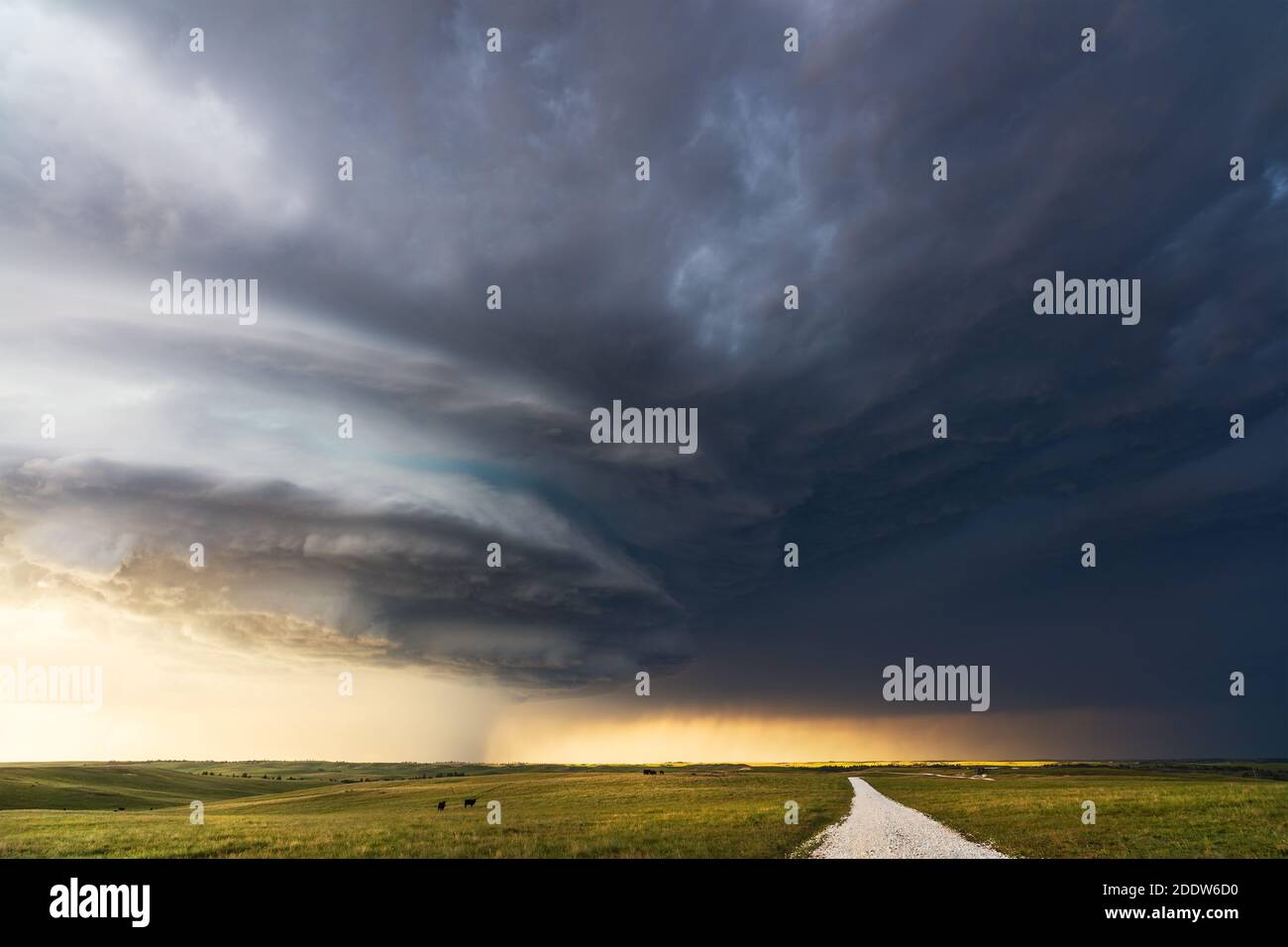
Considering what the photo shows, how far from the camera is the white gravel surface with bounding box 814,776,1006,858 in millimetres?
27750

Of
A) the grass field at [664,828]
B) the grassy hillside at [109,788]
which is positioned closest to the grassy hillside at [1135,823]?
the grass field at [664,828]

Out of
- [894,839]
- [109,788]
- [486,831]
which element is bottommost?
[109,788]

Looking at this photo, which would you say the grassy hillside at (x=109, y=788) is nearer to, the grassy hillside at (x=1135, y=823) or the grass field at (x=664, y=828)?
the grass field at (x=664, y=828)

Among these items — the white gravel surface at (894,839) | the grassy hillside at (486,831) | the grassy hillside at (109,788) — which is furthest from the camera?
the grassy hillside at (109,788)

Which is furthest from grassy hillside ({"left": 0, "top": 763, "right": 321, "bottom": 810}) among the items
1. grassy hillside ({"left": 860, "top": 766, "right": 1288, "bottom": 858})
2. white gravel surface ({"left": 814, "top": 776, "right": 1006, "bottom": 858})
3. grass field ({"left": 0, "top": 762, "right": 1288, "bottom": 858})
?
grassy hillside ({"left": 860, "top": 766, "right": 1288, "bottom": 858})

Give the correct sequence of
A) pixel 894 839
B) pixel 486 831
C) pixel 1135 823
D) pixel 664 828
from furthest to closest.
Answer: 1. pixel 486 831
2. pixel 664 828
3. pixel 1135 823
4. pixel 894 839

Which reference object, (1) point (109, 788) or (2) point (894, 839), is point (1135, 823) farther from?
(1) point (109, 788)

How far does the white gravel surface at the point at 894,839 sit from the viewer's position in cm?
2775

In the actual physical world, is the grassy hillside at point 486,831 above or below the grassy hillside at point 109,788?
above

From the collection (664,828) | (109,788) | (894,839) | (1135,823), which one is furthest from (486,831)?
(109,788)

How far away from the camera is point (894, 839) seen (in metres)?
32.0

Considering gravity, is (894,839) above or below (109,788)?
above

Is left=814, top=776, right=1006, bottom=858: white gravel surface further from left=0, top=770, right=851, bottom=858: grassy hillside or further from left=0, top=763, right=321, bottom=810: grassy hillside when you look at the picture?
left=0, top=763, right=321, bottom=810: grassy hillside
